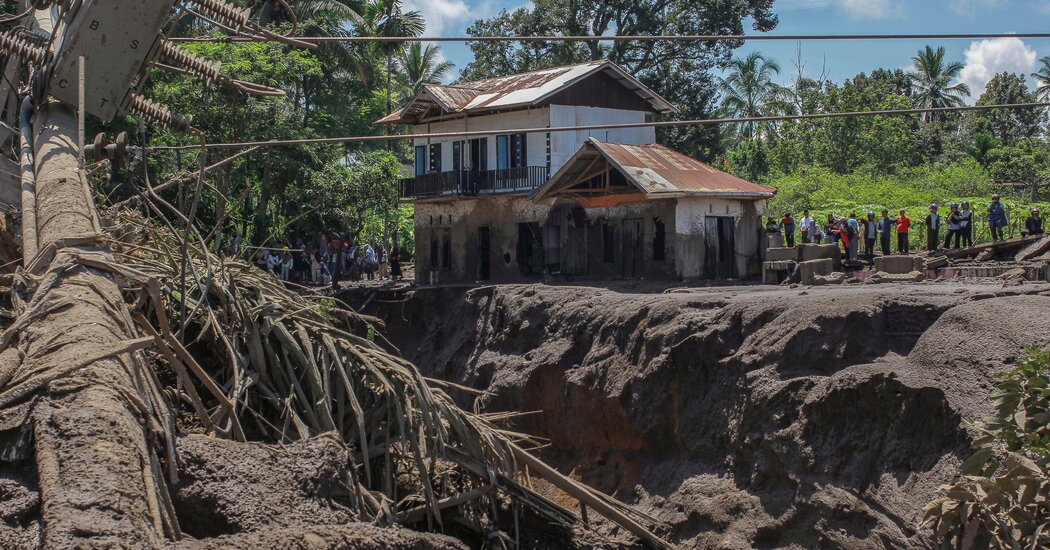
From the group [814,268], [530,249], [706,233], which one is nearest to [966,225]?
[814,268]

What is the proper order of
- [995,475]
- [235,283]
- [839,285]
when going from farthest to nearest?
[839,285]
[995,475]
[235,283]

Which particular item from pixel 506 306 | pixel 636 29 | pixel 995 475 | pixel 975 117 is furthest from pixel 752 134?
pixel 995 475

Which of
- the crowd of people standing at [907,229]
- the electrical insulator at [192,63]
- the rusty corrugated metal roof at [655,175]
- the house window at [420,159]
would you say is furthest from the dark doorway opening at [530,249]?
the electrical insulator at [192,63]

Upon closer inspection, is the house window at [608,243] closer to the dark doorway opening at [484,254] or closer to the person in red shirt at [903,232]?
the dark doorway opening at [484,254]

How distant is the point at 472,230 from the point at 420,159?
371 centimetres

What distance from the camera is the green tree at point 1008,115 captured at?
51.1 meters

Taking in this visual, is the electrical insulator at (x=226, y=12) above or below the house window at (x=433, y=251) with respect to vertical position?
above

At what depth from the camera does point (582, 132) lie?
109ft

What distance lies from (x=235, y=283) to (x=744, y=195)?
2213cm

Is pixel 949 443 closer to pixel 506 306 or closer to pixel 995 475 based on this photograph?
pixel 995 475

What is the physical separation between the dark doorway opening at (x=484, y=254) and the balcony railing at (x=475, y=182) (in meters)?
1.33

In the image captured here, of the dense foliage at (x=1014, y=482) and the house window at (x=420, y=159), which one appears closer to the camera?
the dense foliage at (x=1014, y=482)

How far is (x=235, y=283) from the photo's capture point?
7242 millimetres

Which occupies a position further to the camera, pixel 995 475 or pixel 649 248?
pixel 649 248
